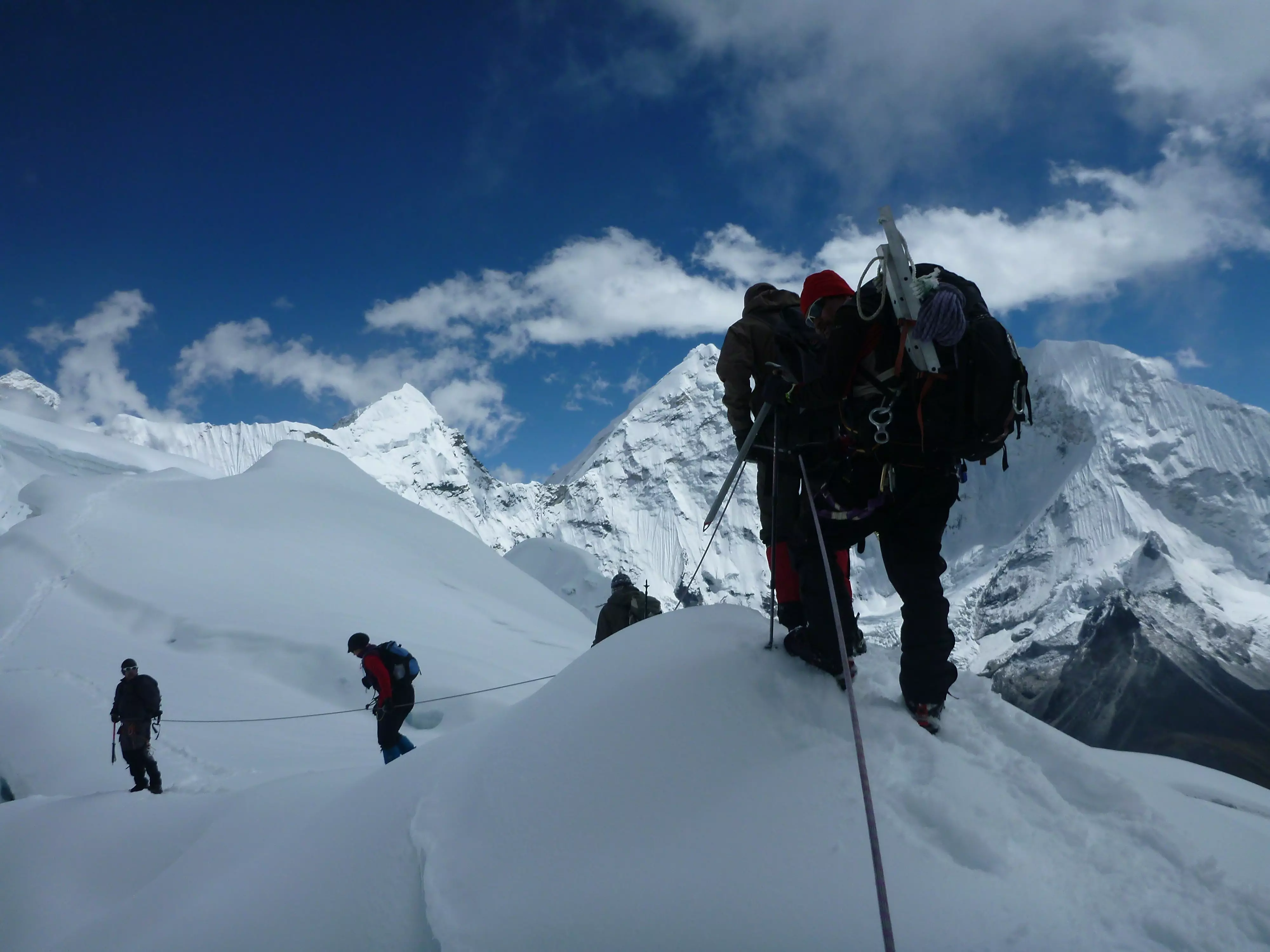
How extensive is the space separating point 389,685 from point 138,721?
108 inches

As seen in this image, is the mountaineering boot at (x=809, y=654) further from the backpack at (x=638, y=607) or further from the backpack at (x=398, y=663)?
the backpack at (x=398, y=663)

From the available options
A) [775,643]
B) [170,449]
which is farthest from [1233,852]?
[170,449]

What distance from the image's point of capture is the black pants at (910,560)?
2.79 meters

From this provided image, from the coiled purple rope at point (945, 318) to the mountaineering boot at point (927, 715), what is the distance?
144 centimetres

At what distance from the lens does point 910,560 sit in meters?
2.93

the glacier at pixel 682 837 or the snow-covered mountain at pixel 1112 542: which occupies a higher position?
the snow-covered mountain at pixel 1112 542

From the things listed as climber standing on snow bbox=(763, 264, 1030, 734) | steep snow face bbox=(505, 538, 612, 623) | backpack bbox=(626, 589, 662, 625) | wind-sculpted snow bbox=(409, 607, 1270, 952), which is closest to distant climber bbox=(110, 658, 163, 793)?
backpack bbox=(626, 589, 662, 625)

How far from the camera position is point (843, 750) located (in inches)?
95.5

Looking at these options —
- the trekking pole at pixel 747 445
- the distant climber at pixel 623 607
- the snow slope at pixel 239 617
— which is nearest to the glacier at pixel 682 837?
the trekking pole at pixel 747 445

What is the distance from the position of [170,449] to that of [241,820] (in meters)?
230

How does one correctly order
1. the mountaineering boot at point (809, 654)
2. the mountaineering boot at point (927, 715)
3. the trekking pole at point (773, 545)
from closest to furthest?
the mountaineering boot at point (927, 715) → the mountaineering boot at point (809, 654) → the trekking pole at point (773, 545)

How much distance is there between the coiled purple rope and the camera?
2.46m

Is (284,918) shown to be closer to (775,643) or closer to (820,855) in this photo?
(820,855)

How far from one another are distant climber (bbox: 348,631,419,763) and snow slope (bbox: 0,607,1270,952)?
3.44 m
